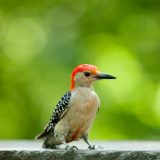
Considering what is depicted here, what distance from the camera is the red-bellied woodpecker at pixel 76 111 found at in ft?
16.8

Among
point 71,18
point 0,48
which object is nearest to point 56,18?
point 71,18

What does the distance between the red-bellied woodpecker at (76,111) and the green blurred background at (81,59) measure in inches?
93.9

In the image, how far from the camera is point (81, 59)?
7754mm

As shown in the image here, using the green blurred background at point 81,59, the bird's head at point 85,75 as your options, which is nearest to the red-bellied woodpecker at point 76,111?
the bird's head at point 85,75

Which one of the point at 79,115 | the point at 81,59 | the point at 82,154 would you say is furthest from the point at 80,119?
the point at 81,59

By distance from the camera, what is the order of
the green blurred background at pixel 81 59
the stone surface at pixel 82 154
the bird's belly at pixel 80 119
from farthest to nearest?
the green blurred background at pixel 81 59 → the bird's belly at pixel 80 119 → the stone surface at pixel 82 154

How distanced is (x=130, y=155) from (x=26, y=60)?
11.4 feet

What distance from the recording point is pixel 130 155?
16.0ft

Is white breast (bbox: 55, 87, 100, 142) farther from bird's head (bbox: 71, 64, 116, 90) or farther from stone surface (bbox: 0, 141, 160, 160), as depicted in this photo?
stone surface (bbox: 0, 141, 160, 160)

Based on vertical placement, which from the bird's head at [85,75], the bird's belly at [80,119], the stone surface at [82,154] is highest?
the bird's head at [85,75]

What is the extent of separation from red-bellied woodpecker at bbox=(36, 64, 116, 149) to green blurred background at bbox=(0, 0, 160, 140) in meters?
2.39

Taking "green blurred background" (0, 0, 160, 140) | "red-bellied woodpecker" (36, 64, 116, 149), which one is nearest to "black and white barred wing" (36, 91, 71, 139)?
"red-bellied woodpecker" (36, 64, 116, 149)

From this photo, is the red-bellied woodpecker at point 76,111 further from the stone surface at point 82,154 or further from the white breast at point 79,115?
the stone surface at point 82,154

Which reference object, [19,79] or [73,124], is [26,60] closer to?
[19,79]
